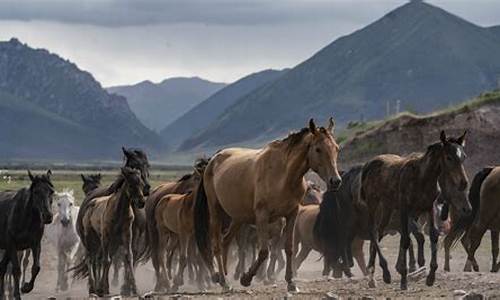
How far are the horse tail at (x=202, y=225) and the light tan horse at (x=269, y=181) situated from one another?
53cm

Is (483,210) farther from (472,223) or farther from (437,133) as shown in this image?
(437,133)

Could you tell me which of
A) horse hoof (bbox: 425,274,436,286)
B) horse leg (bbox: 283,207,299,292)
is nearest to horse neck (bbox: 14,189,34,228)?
horse leg (bbox: 283,207,299,292)

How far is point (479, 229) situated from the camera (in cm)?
2022

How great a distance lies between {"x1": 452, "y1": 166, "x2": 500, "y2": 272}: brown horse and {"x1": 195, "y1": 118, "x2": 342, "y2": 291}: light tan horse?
15.7ft

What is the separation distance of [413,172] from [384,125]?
2506cm

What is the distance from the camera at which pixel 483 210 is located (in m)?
A: 20.3

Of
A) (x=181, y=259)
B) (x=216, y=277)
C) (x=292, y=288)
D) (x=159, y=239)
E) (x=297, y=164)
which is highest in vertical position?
(x=297, y=164)

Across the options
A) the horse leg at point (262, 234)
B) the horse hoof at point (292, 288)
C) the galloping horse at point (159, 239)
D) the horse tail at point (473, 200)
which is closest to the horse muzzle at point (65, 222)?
the galloping horse at point (159, 239)

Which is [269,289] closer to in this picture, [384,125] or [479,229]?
[479,229]

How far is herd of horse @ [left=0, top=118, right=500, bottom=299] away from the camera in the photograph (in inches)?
634

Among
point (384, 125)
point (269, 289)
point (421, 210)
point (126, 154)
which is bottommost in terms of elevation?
point (269, 289)

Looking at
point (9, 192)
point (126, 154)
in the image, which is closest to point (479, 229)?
point (126, 154)

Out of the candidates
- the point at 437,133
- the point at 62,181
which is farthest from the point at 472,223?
Answer: the point at 62,181

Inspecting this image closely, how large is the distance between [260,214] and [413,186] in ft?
7.11
